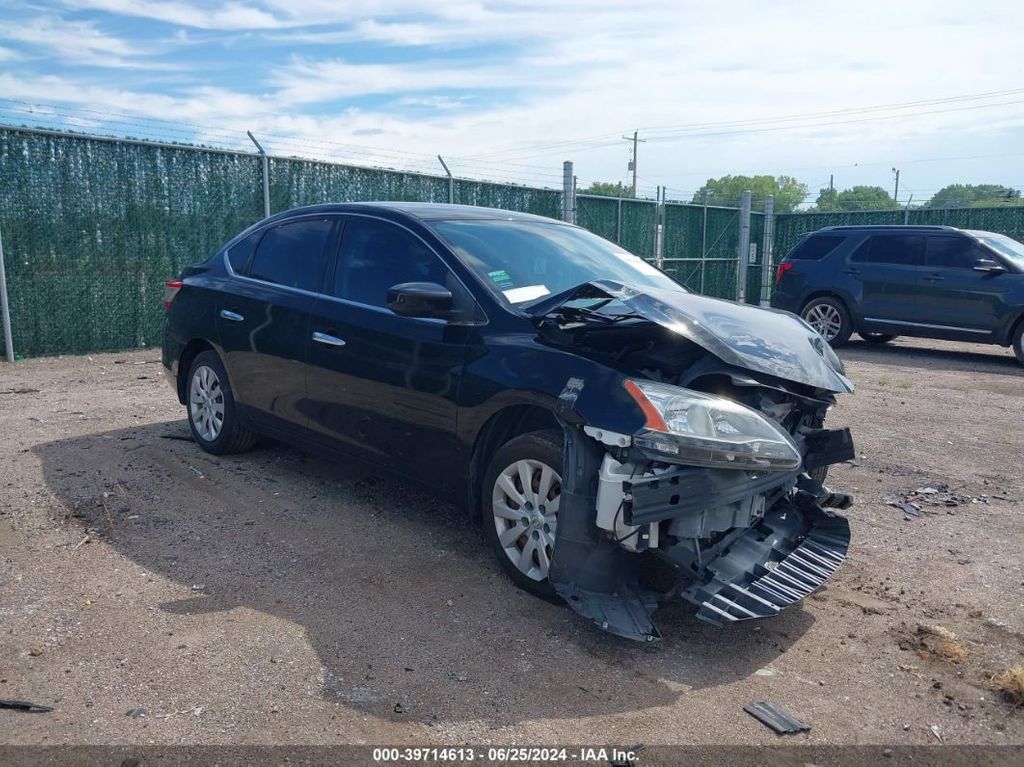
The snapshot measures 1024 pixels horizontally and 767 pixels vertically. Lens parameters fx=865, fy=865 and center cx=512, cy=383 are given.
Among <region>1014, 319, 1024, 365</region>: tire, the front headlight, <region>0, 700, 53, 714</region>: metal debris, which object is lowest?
<region>0, 700, 53, 714</region>: metal debris

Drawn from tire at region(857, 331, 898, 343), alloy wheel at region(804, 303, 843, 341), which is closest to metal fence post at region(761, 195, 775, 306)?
tire at region(857, 331, 898, 343)

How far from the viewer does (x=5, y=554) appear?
4.46 metres

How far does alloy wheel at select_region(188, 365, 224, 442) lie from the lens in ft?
20.1

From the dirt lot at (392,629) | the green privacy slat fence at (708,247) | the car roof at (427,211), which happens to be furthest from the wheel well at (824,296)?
the car roof at (427,211)

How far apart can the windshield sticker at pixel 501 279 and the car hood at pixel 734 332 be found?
0.24 m

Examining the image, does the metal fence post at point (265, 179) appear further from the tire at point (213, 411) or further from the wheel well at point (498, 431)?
the wheel well at point (498, 431)

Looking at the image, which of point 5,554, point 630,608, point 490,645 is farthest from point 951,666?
point 5,554

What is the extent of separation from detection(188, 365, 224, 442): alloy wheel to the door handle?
4.30 feet

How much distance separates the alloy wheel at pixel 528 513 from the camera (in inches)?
153

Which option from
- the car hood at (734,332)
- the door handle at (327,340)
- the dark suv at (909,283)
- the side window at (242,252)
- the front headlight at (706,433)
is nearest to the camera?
the front headlight at (706,433)

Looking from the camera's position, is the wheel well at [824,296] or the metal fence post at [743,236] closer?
the wheel well at [824,296]

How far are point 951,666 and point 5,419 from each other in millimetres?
7197

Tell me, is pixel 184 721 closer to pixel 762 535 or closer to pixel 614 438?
pixel 614 438

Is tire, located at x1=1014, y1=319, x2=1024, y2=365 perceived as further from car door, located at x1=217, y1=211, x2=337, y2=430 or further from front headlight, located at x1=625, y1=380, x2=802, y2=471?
car door, located at x1=217, y1=211, x2=337, y2=430
